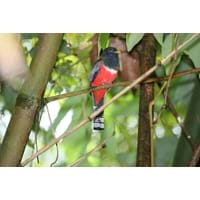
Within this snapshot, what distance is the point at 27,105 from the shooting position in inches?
35.2

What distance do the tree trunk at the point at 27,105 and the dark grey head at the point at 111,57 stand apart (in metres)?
0.08

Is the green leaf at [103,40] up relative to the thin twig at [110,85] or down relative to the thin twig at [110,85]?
up

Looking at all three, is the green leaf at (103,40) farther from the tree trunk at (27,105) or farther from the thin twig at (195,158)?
the thin twig at (195,158)

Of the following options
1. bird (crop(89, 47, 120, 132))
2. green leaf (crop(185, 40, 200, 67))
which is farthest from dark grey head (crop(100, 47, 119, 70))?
green leaf (crop(185, 40, 200, 67))

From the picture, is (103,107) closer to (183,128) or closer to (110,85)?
(110,85)

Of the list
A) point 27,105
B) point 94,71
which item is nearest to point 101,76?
point 94,71

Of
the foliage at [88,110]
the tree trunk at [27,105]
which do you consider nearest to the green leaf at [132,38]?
the foliage at [88,110]

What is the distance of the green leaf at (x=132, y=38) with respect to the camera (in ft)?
3.08

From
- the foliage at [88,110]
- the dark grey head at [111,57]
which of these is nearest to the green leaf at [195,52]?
the foliage at [88,110]

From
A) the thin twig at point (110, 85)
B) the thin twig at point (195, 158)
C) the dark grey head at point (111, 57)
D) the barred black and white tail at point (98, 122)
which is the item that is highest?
the dark grey head at point (111, 57)

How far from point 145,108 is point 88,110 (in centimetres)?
10

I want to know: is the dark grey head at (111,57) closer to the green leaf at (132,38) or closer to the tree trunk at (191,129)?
the green leaf at (132,38)
